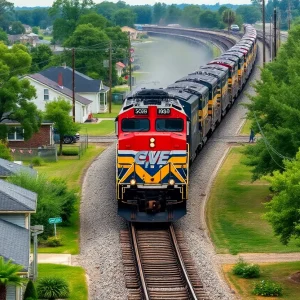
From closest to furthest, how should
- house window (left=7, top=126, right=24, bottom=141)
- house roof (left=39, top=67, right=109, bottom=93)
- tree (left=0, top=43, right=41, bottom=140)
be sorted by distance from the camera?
tree (left=0, top=43, right=41, bottom=140) < house window (left=7, top=126, right=24, bottom=141) < house roof (left=39, top=67, right=109, bottom=93)

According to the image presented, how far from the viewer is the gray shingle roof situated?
26672 millimetres

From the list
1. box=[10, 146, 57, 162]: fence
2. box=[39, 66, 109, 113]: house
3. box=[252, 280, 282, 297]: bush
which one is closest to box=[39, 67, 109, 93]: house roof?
box=[39, 66, 109, 113]: house

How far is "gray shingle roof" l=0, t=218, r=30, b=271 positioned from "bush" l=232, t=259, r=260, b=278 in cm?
691

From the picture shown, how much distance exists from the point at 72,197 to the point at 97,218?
4.90ft

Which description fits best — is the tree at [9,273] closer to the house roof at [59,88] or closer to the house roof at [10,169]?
the house roof at [10,169]

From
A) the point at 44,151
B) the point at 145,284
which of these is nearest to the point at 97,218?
the point at 145,284

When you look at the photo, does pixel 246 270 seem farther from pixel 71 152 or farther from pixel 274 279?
pixel 71 152

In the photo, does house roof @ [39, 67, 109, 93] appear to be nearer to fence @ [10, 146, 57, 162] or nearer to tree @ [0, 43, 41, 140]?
tree @ [0, 43, 41, 140]

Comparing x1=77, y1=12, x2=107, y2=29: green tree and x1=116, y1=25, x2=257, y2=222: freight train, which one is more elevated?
x1=116, y1=25, x2=257, y2=222: freight train

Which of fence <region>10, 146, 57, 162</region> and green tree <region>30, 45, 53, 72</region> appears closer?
fence <region>10, 146, 57, 162</region>

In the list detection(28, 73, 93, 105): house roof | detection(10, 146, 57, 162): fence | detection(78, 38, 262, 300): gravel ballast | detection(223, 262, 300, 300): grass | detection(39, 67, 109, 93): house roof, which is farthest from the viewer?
detection(39, 67, 109, 93): house roof

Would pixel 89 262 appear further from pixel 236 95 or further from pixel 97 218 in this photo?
pixel 236 95

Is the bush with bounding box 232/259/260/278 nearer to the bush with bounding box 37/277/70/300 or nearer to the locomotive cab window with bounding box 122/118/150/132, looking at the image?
the bush with bounding box 37/277/70/300

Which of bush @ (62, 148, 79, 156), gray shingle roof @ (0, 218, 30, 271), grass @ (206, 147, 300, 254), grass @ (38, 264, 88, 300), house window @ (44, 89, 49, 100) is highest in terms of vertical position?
gray shingle roof @ (0, 218, 30, 271)
